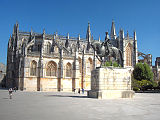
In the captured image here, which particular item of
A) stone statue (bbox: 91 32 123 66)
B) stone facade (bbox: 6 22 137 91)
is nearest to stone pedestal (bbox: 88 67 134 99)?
stone statue (bbox: 91 32 123 66)

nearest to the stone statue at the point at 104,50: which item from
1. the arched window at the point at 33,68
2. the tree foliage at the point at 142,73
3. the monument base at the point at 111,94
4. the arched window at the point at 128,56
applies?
the monument base at the point at 111,94

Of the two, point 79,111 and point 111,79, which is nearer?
point 79,111

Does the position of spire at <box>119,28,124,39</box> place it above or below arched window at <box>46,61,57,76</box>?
above

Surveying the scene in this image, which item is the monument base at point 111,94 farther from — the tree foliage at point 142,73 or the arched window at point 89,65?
the tree foliage at point 142,73

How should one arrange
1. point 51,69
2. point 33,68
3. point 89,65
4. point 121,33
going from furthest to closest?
point 121,33
point 89,65
point 51,69
point 33,68

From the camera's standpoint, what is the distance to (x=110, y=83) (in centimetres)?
1862

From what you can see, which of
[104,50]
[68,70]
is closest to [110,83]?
[104,50]

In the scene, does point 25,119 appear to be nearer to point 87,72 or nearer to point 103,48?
Answer: point 103,48

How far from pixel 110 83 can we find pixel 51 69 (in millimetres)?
21342

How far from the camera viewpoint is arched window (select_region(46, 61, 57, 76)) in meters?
37.8

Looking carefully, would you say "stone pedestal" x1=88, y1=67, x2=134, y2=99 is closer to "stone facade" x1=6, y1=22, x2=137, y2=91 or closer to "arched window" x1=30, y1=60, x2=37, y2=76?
"stone facade" x1=6, y1=22, x2=137, y2=91

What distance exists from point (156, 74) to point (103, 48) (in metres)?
54.2

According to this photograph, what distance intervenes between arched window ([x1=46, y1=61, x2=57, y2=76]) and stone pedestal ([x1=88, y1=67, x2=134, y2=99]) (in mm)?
19840

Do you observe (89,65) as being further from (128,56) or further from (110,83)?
(110,83)
